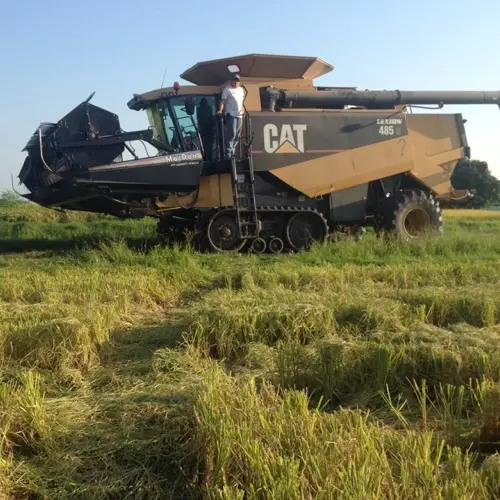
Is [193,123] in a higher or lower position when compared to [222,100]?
lower

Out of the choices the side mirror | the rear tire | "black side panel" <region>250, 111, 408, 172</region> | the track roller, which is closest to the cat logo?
"black side panel" <region>250, 111, 408, 172</region>

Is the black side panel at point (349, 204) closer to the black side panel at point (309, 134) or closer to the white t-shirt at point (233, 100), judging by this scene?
the black side panel at point (309, 134)

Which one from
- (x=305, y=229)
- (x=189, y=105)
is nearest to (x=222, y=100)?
(x=189, y=105)

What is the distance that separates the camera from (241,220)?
1026cm

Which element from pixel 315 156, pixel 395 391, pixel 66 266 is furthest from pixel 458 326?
pixel 315 156

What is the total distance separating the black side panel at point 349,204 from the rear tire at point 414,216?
570mm

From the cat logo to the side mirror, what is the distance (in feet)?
4.25

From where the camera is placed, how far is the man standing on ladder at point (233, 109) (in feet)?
31.9

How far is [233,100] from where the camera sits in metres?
9.72

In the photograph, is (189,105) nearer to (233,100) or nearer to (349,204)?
(233,100)

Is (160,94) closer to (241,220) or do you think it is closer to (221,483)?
(241,220)

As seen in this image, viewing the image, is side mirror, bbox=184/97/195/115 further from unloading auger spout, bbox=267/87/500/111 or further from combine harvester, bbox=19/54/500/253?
unloading auger spout, bbox=267/87/500/111

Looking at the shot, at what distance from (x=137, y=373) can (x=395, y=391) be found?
1600 millimetres

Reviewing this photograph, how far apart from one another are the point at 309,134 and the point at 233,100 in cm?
166
